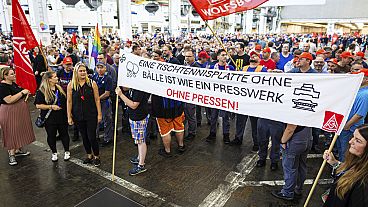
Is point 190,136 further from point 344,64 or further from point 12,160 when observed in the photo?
point 344,64

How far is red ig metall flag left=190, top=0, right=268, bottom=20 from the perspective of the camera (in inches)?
165

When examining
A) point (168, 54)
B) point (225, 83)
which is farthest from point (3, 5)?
point (225, 83)

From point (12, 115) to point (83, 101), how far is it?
147cm

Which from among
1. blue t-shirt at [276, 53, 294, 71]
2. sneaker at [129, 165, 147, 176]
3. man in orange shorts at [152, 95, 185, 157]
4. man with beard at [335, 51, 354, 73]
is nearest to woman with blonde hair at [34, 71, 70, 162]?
sneaker at [129, 165, 147, 176]

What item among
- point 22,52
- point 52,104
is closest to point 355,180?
point 52,104

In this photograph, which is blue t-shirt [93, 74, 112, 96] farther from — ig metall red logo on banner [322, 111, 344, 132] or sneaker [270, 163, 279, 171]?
ig metall red logo on banner [322, 111, 344, 132]

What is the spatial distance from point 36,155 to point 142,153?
246 centimetres

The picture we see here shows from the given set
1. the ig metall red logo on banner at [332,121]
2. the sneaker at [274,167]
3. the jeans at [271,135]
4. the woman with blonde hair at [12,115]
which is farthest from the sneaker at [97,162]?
the ig metall red logo on banner at [332,121]

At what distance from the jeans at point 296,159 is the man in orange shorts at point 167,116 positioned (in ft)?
6.99

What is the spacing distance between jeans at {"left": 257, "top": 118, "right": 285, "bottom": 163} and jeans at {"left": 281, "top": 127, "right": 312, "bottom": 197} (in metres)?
0.68

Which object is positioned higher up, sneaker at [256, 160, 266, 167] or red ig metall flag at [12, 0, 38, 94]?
red ig metall flag at [12, 0, 38, 94]

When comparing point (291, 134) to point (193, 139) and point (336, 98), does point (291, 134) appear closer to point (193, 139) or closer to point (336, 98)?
point (336, 98)

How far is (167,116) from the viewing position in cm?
489

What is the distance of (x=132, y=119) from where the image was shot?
434 centimetres
